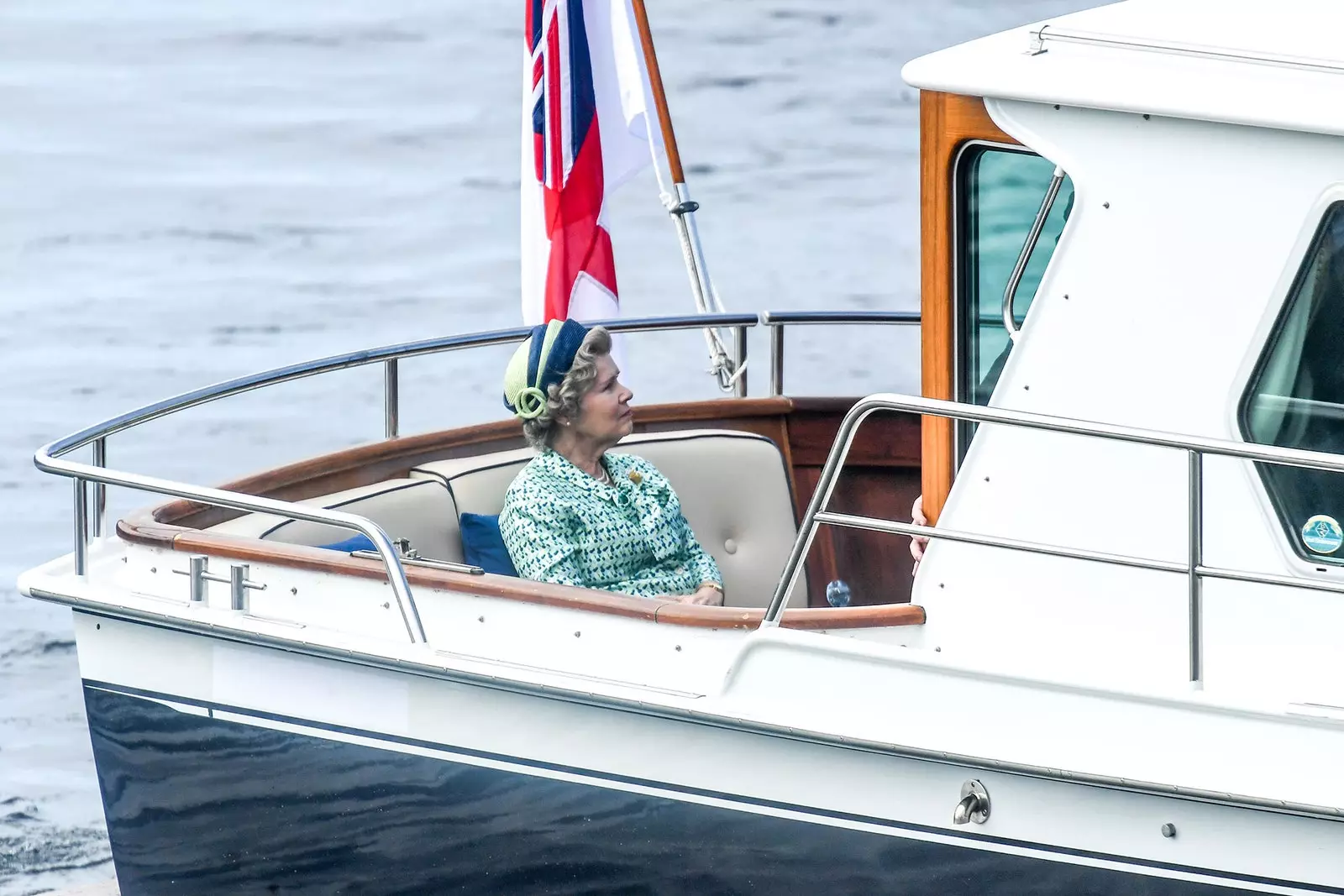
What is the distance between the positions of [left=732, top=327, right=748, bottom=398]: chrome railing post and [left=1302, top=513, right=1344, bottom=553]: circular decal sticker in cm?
230

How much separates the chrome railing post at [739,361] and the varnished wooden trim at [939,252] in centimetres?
167

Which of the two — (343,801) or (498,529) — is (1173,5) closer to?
(498,529)

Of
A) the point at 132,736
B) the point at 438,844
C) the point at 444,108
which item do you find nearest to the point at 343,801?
the point at 438,844

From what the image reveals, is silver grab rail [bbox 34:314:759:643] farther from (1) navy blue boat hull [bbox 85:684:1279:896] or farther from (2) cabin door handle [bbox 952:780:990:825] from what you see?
(2) cabin door handle [bbox 952:780:990:825]

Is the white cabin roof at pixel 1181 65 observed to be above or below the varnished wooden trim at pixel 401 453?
above

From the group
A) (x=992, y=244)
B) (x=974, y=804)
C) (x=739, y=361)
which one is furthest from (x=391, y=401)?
(x=974, y=804)

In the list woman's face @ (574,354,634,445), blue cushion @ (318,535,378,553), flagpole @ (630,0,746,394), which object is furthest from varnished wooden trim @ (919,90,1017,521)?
flagpole @ (630,0,746,394)

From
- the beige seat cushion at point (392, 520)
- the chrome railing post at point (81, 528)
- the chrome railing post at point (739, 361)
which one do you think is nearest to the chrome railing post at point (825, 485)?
the beige seat cushion at point (392, 520)

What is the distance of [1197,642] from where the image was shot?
3.81 meters

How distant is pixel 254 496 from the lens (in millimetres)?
4641

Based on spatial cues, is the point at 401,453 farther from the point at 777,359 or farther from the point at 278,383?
the point at 777,359

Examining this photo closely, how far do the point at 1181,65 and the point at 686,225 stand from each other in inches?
88.6

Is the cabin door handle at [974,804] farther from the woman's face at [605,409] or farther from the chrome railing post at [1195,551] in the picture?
the woman's face at [605,409]

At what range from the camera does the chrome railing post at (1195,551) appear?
3.74m
